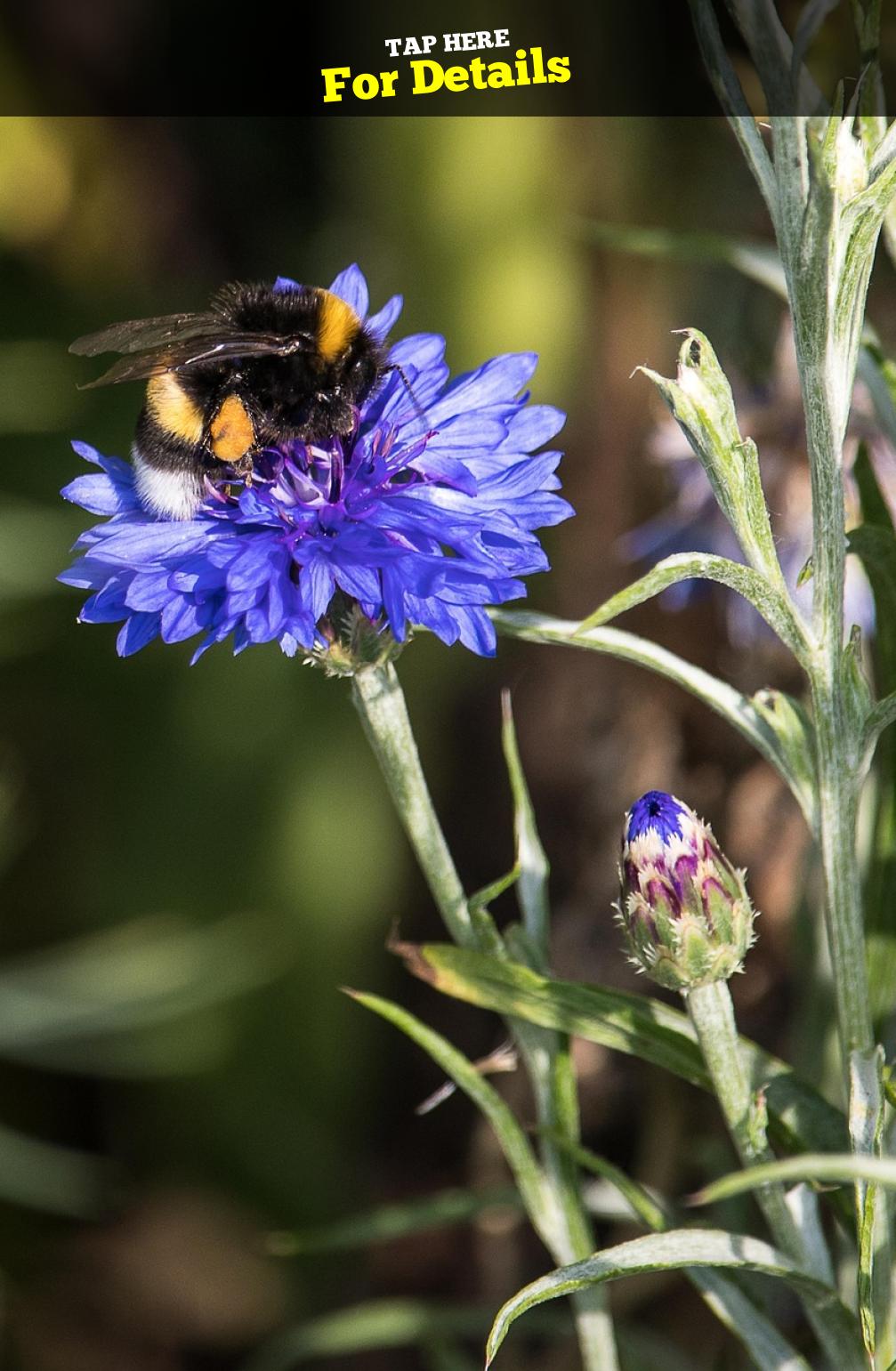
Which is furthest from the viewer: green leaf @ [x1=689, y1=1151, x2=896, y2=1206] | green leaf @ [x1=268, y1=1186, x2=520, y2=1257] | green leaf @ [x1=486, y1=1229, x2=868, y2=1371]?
green leaf @ [x1=268, y1=1186, x2=520, y2=1257]

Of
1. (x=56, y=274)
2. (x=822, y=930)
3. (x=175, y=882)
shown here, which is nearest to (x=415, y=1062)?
(x=175, y=882)

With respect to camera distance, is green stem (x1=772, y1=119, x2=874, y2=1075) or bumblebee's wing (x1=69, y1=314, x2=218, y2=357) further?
bumblebee's wing (x1=69, y1=314, x2=218, y2=357)

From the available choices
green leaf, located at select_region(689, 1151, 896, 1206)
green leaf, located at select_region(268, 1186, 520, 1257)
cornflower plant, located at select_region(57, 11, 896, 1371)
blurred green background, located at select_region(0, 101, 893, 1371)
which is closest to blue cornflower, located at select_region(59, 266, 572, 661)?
cornflower plant, located at select_region(57, 11, 896, 1371)

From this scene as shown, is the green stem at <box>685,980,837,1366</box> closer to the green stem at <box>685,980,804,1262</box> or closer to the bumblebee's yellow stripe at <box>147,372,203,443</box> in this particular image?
the green stem at <box>685,980,804,1262</box>

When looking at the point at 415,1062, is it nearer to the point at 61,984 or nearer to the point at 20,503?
the point at 61,984

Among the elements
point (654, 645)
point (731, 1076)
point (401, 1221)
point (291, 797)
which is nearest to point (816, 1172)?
point (731, 1076)

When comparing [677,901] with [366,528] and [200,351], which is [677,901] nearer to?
[366,528]
